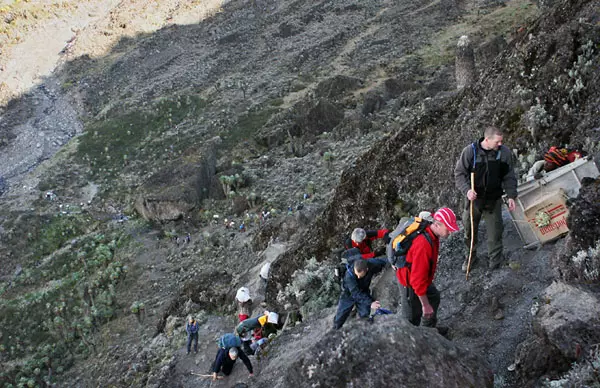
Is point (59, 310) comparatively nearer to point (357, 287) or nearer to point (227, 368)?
point (227, 368)

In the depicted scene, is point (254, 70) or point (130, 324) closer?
point (130, 324)

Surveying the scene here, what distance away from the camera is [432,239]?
173 inches

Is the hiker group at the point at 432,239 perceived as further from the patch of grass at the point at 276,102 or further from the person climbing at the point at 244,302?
the patch of grass at the point at 276,102

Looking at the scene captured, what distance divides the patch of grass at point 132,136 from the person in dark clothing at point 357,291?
31.4 m

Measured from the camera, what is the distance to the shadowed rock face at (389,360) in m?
3.82

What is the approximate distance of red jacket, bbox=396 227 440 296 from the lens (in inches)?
172

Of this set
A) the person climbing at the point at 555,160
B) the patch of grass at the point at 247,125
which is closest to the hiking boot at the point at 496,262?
the person climbing at the point at 555,160

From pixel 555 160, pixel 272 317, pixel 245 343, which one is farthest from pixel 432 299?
pixel 272 317

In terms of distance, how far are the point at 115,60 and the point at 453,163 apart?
55.9 m

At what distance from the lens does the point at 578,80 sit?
6.72 metres

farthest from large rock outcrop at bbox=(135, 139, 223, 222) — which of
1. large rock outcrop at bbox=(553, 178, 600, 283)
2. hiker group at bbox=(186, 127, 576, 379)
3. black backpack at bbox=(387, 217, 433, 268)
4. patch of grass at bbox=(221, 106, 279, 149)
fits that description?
large rock outcrop at bbox=(553, 178, 600, 283)

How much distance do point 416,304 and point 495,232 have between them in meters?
1.39

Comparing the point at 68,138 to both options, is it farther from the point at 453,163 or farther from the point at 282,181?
the point at 453,163

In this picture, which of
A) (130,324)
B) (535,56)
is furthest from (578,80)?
(130,324)
